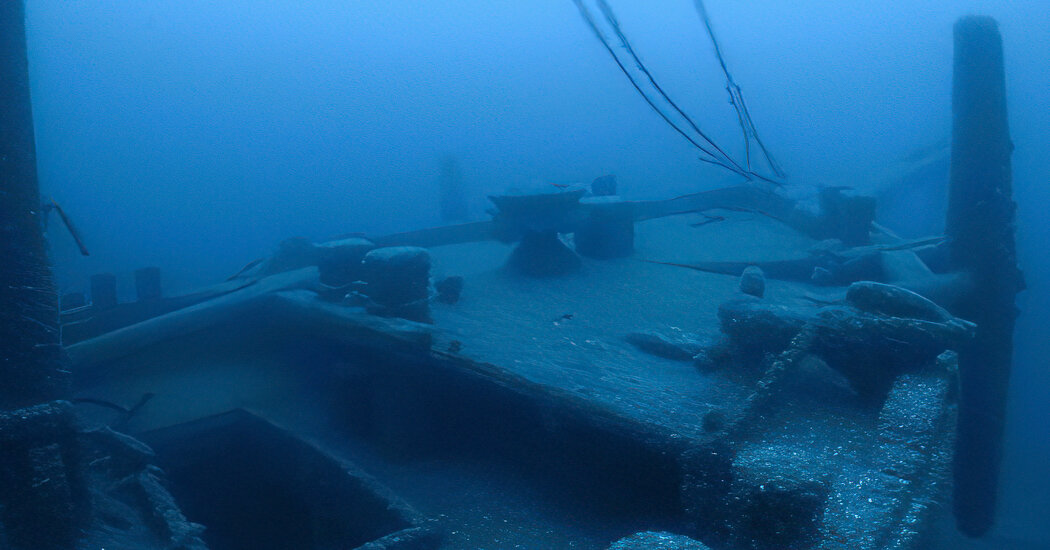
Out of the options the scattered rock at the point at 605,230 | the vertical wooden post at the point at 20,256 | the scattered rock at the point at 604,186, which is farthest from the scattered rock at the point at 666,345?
the scattered rock at the point at 604,186

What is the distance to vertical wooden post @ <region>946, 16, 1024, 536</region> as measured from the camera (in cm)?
610

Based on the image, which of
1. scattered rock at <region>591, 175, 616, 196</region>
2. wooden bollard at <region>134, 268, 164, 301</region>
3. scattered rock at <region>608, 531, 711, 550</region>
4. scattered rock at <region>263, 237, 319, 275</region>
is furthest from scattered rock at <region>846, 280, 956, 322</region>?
wooden bollard at <region>134, 268, 164, 301</region>

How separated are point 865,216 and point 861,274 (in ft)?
7.01

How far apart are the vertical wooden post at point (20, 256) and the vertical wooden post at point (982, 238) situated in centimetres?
814

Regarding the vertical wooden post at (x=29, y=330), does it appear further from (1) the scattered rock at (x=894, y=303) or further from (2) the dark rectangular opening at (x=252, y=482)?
(1) the scattered rock at (x=894, y=303)

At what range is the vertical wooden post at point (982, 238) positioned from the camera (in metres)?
6.10

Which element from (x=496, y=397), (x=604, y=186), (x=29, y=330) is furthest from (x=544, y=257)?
(x=29, y=330)

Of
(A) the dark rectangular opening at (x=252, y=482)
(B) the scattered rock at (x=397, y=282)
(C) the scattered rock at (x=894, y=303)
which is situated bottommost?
(A) the dark rectangular opening at (x=252, y=482)

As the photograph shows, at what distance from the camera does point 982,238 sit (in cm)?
619

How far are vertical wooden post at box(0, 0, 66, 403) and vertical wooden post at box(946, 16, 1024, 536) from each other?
8.14 m

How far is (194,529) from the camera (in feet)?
11.0

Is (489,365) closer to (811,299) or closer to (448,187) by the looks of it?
(811,299)

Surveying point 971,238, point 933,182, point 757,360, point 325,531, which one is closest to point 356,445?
point 325,531

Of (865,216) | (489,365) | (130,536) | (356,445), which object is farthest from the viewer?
(865,216)
